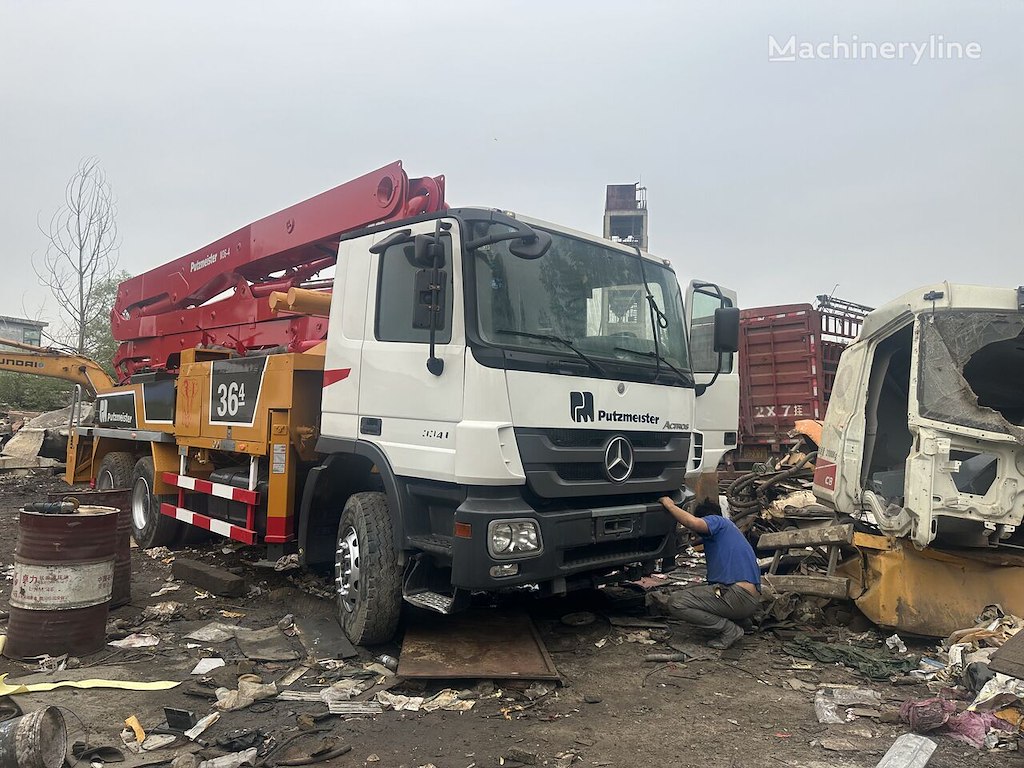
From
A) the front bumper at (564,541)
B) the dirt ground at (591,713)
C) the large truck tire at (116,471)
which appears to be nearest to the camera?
the dirt ground at (591,713)

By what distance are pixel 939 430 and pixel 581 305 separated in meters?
2.40

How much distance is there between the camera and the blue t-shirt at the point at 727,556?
4812 millimetres

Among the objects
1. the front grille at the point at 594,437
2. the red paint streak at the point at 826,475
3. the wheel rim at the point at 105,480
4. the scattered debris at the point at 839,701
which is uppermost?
the front grille at the point at 594,437

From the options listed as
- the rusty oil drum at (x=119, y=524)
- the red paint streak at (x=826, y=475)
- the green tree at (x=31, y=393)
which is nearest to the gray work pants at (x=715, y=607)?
the red paint streak at (x=826, y=475)

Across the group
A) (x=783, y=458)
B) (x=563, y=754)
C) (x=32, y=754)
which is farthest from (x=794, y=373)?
(x=32, y=754)

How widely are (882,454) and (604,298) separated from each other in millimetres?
3008

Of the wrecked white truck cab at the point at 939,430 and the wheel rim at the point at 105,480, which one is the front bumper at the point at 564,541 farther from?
the wheel rim at the point at 105,480

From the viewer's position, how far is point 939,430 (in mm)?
4543

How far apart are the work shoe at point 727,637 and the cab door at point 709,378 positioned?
4.21ft

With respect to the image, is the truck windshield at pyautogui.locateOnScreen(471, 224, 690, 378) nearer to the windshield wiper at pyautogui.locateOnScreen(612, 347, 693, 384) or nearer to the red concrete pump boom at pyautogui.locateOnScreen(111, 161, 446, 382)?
the windshield wiper at pyautogui.locateOnScreen(612, 347, 693, 384)

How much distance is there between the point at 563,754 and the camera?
3.27 metres

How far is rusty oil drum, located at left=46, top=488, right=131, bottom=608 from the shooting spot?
17.7 ft

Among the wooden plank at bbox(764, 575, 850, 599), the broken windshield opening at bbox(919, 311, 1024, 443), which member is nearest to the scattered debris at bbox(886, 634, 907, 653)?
the wooden plank at bbox(764, 575, 850, 599)

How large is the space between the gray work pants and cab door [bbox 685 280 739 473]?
1.13 m
